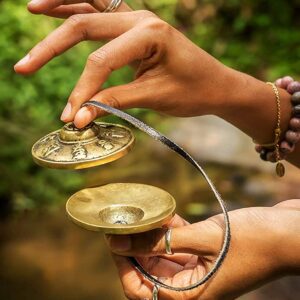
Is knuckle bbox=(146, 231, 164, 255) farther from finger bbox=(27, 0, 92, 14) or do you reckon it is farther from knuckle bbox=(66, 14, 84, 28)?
finger bbox=(27, 0, 92, 14)

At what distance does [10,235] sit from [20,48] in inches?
107

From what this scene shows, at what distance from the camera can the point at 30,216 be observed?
5.91 metres

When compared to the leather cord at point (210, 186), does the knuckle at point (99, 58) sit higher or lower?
higher

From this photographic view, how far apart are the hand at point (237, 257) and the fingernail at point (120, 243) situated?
34mm

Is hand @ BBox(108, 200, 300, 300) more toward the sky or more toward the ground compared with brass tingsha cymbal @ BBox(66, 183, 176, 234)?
more toward the ground

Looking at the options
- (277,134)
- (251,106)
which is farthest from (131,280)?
(277,134)

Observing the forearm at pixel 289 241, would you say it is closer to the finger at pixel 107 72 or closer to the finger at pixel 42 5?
the finger at pixel 107 72

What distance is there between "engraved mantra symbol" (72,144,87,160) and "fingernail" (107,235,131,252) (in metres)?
0.32

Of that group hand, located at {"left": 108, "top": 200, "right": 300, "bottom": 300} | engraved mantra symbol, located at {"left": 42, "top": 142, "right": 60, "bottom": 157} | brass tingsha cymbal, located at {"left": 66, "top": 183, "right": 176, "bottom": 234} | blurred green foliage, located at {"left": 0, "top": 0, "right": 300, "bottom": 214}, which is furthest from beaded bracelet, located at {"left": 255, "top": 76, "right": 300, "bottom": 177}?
blurred green foliage, located at {"left": 0, "top": 0, "right": 300, "bottom": 214}

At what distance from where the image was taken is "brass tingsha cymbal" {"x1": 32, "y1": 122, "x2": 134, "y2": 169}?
72.7 inches

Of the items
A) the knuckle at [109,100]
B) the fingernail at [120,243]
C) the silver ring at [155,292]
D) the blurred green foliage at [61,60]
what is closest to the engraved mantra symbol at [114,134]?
the knuckle at [109,100]

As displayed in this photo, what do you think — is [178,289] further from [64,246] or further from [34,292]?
[64,246]

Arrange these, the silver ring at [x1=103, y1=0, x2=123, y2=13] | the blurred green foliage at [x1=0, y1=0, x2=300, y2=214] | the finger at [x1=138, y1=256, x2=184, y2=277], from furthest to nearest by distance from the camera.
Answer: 1. the blurred green foliage at [x1=0, y1=0, x2=300, y2=214]
2. the silver ring at [x1=103, y1=0, x2=123, y2=13]
3. the finger at [x1=138, y1=256, x2=184, y2=277]

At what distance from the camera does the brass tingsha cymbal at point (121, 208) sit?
1735 mm
